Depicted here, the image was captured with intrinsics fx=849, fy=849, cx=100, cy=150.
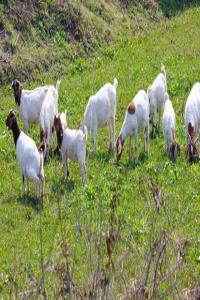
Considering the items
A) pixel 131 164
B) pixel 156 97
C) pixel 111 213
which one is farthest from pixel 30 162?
pixel 111 213

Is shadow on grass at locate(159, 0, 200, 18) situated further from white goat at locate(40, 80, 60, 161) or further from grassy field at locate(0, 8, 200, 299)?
white goat at locate(40, 80, 60, 161)

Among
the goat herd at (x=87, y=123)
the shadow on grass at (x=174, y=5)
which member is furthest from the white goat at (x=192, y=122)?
the shadow on grass at (x=174, y=5)

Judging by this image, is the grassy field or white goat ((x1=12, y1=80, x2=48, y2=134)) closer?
the grassy field

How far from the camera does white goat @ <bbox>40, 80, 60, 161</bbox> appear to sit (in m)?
16.3

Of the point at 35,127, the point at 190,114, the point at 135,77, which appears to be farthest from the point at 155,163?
the point at 135,77

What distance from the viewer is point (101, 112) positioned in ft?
54.6

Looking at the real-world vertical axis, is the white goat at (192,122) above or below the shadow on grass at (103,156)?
above

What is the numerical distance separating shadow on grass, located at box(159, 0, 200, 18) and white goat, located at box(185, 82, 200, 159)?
13064mm

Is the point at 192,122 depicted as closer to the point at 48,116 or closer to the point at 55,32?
the point at 48,116

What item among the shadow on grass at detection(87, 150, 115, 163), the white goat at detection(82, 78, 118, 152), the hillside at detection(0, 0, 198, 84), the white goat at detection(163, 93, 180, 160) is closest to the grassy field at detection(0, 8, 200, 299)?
the shadow on grass at detection(87, 150, 115, 163)

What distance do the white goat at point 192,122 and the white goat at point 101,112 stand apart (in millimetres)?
1511

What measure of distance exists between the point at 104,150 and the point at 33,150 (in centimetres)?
273

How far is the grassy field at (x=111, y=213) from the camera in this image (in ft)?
21.3

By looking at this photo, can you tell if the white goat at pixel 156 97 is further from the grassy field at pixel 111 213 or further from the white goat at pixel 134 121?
the white goat at pixel 134 121
